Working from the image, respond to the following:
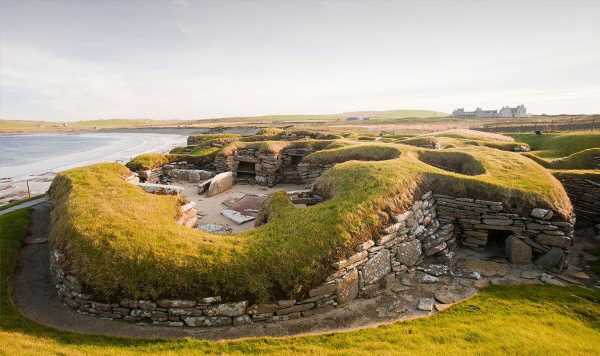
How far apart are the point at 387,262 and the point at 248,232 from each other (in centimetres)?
461

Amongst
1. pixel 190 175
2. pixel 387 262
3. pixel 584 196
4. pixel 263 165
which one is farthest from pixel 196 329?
pixel 584 196

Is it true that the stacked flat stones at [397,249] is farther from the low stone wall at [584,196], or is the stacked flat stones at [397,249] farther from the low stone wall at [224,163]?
the low stone wall at [224,163]

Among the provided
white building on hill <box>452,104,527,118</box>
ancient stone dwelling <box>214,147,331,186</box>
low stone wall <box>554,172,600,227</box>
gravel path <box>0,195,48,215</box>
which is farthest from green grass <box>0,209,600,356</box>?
white building on hill <box>452,104,527,118</box>

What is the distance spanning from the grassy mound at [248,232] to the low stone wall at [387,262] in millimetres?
286

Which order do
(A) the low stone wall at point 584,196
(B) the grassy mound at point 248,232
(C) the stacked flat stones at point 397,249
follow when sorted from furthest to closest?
(A) the low stone wall at point 584,196, (C) the stacked flat stones at point 397,249, (B) the grassy mound at point 248,232

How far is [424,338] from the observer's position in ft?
21.8

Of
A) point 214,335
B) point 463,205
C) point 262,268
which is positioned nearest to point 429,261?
point 463,205

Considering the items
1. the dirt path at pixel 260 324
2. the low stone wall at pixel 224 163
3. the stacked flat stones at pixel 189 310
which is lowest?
the dirt path at pixel 260 324

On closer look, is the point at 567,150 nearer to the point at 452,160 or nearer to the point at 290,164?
the point at 452,160

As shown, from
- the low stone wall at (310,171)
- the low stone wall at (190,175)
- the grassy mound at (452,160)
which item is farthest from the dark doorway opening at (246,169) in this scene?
the grassy mound at (452,160)

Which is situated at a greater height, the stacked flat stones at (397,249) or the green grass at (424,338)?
the stacked flat stones at (397,249)

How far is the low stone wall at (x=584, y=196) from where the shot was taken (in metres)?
12.3

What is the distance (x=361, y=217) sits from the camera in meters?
9.02

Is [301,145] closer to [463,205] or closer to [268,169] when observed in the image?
→ [268,169]
